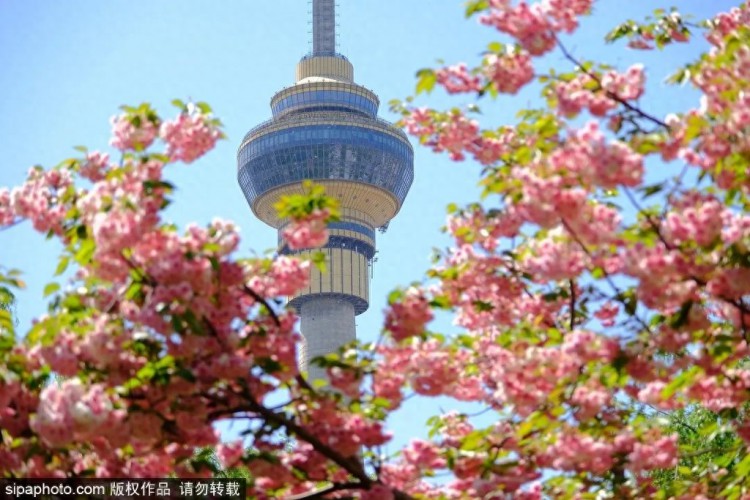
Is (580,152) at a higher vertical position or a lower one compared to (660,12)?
lower

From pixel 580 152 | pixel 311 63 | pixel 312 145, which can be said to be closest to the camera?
pixel 580 152

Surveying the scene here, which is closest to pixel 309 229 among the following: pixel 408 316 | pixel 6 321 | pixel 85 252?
pixel 408 316

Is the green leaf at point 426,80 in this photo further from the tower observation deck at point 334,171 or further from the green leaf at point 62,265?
the tower observation deck at point 334,171

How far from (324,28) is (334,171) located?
2217cm

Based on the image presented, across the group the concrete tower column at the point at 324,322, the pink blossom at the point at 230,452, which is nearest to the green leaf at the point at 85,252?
the pink blossom at the point at 230,452

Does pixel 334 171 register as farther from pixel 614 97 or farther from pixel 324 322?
pixel 614 97

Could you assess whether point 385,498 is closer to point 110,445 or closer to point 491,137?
point 110,445

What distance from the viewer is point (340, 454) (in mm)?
8727

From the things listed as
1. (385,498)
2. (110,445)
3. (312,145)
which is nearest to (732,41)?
(385,498)

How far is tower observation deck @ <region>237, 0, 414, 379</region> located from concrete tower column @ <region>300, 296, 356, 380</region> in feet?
0.37

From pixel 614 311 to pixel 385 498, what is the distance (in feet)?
11.9

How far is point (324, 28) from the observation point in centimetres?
14062

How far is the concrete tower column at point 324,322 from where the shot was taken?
12419 cm

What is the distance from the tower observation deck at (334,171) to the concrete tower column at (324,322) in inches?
4.4
